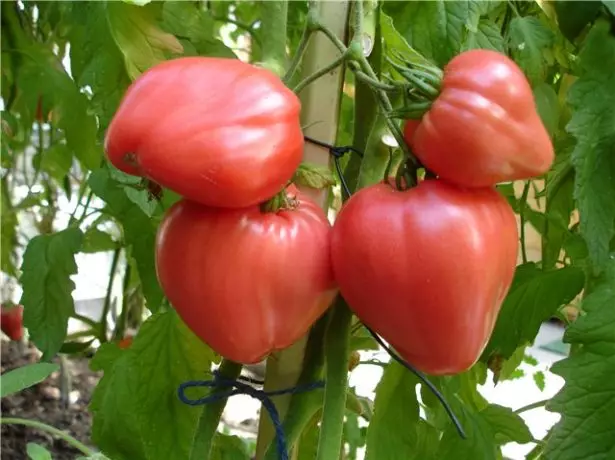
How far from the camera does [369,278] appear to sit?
1.08ft

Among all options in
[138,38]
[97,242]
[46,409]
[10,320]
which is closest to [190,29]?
[138,38]

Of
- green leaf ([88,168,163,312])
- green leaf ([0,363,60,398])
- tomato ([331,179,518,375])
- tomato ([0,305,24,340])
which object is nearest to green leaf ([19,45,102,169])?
green leaf ([88,168,163,312])

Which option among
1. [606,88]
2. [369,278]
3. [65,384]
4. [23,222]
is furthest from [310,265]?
[23,222]

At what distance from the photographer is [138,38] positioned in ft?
1.75

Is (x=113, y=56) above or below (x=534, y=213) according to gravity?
above

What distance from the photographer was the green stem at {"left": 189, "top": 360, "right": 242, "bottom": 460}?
400 mm

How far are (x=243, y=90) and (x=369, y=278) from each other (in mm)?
99

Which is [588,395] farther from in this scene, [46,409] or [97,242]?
[46,409]

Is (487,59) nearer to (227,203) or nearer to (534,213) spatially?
(227,203)

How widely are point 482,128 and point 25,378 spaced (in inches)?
15.1

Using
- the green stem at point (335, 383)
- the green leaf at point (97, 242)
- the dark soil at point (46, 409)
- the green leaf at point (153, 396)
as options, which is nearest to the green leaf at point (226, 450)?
the green leaf at point (153, 396)

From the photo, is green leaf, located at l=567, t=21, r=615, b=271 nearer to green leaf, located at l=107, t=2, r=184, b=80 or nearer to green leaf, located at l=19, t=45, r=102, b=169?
green leaf, located at l=107, t=2, r=184, b=80

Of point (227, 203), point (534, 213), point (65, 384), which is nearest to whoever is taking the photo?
point (227, 203)

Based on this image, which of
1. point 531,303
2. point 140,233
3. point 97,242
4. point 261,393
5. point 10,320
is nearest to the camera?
point 261,393
